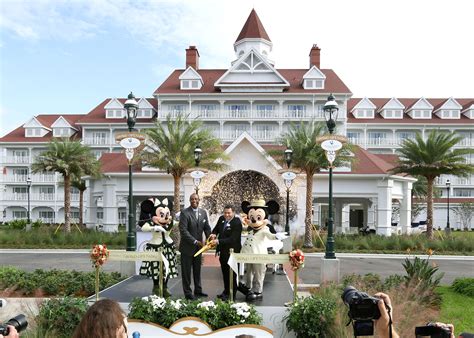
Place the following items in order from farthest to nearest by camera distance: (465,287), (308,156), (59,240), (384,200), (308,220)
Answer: (384,200) → (59,240) → (308,220) → (308,156) → (465,287)

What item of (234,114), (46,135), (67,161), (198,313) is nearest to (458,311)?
(198,313)

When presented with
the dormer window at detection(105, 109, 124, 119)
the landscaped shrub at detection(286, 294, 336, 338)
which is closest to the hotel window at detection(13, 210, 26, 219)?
the dormer window at detection(105, 109, 124, 119)

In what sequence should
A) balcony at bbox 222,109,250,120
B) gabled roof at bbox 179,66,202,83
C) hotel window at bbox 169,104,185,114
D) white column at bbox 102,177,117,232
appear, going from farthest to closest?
hotel window at bbox 169,104,185,114
gabled roof at bbox 179,66,202,83
balcony at bbox 222,109,250,120
white column at bbox 102,177,117,232

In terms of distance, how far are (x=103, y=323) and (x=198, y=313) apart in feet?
14.6

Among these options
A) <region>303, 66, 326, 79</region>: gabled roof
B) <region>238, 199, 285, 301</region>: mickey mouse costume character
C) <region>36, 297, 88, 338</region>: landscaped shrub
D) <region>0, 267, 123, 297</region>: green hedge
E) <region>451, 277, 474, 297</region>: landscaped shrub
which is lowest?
<region>451, 277, 474, 297</region>: landscaped shrub

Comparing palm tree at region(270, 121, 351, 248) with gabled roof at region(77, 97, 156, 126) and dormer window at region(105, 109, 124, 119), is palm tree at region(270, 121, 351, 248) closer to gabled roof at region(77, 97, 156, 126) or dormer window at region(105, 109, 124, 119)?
gabled roof at region(77, 97, 156, 126)

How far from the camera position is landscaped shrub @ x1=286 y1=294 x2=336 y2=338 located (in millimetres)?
6518

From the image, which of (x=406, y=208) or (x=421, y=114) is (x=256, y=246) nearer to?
(x=406, y=208)

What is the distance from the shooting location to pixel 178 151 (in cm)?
2312

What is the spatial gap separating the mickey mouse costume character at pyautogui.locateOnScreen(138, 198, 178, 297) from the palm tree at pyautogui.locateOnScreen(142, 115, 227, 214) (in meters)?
13.5

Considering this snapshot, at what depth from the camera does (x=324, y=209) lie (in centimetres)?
5028

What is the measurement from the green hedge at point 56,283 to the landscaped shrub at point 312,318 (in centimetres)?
529

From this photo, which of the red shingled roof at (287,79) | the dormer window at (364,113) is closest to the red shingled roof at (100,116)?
the red shingled roof at (287,79)

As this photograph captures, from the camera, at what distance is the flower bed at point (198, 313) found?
6570 millimetres
